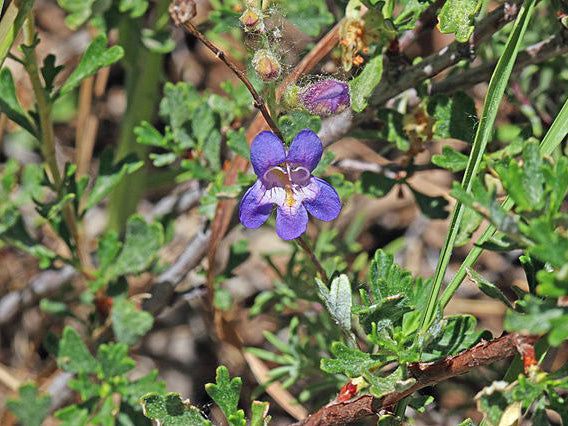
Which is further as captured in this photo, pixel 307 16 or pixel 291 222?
pixel 307 16

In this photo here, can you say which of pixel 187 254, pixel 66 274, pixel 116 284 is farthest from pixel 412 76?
pixel 66 274

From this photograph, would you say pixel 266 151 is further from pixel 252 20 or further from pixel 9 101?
pixel 9 101

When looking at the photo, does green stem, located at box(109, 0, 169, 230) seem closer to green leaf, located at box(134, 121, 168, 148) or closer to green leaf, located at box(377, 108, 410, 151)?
green leaf, located at box(134, 121, 168, 148)

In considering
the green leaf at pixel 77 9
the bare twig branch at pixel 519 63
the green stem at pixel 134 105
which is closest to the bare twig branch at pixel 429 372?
the bare twig branch at pixel 519 63

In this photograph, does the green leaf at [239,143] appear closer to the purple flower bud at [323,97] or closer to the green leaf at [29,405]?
the purple flower bud at [323,97]

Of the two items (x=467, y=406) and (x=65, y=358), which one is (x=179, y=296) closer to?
(x=65, y=358)

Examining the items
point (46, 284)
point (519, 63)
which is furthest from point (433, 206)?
point (46, 284)

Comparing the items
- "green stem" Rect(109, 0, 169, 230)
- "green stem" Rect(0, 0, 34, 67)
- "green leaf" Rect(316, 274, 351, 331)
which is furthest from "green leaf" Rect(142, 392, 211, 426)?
"green stem" Rect(109, 0, 169, 230)
